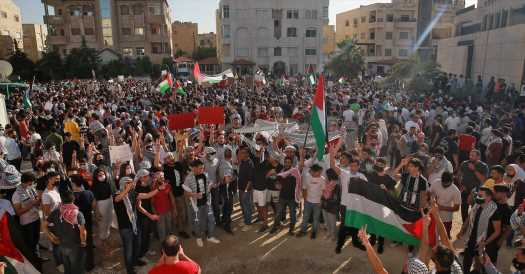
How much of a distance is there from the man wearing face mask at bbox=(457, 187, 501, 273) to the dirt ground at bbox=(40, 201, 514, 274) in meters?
1.40

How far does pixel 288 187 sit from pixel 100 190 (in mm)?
3286

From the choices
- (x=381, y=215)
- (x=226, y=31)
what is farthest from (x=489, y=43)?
(x=226, y=31)

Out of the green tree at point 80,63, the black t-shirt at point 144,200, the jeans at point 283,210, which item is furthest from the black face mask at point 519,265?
the green tree at point 80,63

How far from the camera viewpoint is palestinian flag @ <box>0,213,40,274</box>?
4.82m

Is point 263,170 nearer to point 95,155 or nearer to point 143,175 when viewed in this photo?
point 143,175

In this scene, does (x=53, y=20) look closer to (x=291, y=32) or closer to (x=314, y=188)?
(x=291, y=32)

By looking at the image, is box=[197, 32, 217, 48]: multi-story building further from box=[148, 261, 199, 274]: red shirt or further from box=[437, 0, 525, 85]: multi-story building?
box=[148, 261, 199, 274]: red shirt

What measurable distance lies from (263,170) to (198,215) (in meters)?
1.51

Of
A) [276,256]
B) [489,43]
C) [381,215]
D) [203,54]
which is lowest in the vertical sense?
[276,256]

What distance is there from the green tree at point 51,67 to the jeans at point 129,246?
42006mm

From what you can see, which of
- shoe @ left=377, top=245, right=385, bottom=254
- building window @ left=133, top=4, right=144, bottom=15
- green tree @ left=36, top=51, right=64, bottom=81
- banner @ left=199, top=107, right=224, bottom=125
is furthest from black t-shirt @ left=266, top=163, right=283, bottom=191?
building window @ left=133, top=4, right=144, bottom=15

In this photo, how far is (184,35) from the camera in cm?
8831

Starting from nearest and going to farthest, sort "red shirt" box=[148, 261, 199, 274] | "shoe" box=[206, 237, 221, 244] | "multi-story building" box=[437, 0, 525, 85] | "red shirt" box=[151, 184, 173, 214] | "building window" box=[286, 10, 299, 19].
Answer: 1. "red shirt" box=[148, 261, 199, 274]
2. "red shirt" box=[151, 184, 173, 214]
3. "shoe" box=[206, 237, 221, 244]
4. "multi-story building" box=[437, 0, 525, 85]
5. "building window" box=[286, 10, 299, 19]

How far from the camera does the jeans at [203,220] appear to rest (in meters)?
6.96
